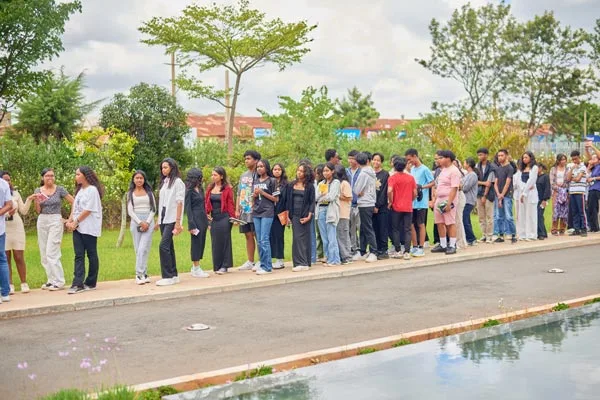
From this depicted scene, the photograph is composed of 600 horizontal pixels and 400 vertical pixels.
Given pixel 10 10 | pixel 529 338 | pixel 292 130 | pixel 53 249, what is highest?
pixel 10 10

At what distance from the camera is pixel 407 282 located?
1347cm

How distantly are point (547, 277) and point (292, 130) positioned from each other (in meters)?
19.5

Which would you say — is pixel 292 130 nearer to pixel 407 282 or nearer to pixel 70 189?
pixel 70 189

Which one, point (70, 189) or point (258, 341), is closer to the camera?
point (258, 341)

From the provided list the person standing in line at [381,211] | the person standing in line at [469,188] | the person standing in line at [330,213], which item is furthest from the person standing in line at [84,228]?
the person standing in line at [469,188]

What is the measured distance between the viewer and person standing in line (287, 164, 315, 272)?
14453 mm

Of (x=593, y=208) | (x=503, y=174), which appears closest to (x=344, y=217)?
(x=503, y=174)

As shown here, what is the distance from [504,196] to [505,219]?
0.56 metres

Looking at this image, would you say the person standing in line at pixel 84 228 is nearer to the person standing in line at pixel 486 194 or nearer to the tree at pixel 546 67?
the person standing in line at pixel 486 194

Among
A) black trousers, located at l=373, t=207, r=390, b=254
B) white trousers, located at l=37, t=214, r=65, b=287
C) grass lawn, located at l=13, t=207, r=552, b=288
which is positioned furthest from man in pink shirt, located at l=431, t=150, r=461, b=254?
white trousers, located at l=37, t=214, r=65, b=287

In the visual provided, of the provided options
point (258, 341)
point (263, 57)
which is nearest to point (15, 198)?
point (258, 341)

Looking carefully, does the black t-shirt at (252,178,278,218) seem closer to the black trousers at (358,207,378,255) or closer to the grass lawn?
the grass lawn

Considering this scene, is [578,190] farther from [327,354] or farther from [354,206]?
[327,354]

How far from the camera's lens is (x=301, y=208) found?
569 inches
